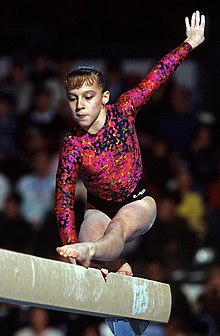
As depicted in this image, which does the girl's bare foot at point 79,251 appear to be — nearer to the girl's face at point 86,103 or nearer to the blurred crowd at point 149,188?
the girl's face at point 86,103

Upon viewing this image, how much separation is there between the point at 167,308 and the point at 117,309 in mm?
525

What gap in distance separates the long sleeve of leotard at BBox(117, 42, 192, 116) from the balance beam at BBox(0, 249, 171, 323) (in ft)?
3.16

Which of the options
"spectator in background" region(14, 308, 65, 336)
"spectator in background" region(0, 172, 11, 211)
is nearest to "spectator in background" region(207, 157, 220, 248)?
"spectator in background" region(14, 308, 65, 336)

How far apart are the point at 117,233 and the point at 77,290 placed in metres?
0.44

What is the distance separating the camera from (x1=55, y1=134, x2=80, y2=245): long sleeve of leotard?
464cm

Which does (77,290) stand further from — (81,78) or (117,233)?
(81,78)

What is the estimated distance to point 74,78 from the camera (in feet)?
15.1

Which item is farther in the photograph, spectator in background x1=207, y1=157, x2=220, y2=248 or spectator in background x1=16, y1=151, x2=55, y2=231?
spectator in background x1=16, y1=151, x2=55, y2=231

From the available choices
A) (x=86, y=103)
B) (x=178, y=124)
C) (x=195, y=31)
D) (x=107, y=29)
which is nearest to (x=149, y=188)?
(x=178, y=124)

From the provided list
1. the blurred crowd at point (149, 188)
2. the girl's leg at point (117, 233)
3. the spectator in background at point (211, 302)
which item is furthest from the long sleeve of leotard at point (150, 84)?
the spectator in background at point (211, 302)

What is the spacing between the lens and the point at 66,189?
4699 millimetres

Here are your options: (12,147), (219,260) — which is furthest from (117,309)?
(12,147)

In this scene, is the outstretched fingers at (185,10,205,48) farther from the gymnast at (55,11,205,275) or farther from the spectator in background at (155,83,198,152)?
the spectator in background at (155,83,198,152)

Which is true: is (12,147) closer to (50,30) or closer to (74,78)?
(50,30)
